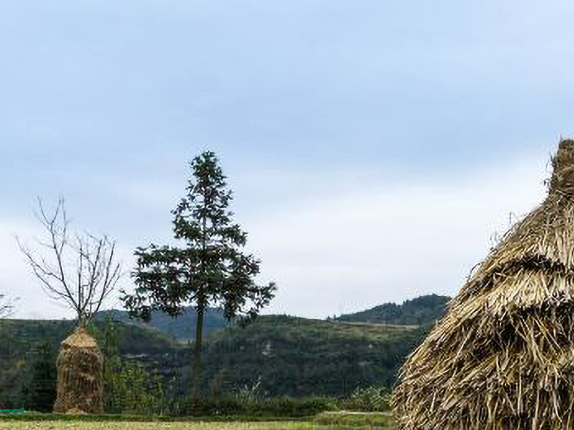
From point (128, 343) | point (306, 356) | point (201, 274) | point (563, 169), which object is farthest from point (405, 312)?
point (563, 169)

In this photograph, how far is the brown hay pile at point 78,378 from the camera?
34.5 metres

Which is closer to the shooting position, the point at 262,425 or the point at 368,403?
the point at 262,425

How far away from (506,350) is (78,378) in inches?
1170

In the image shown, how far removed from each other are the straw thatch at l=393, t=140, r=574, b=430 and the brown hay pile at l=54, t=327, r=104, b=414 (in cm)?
2820

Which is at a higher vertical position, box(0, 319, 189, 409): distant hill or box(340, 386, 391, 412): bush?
box(0, 319, 189, 409): distant hill

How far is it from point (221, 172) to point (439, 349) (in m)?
39.7

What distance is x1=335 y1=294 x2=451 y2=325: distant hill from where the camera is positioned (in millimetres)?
130625

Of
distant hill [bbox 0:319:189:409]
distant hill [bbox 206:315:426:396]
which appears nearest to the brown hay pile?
distant hill [bbox 206:315:426:396]

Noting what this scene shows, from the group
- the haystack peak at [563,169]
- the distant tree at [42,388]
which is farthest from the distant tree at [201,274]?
the haystack peak at [563,169]

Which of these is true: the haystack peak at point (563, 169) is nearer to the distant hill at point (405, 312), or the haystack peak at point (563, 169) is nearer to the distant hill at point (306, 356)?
the distant hill at point (306, 356)

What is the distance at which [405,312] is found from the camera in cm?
14188

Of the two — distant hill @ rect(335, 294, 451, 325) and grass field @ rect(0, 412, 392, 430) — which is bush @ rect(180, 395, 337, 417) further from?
distant hill @ rect(335, 294, 451, 325)

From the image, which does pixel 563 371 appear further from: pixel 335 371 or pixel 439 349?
pixel 335 371

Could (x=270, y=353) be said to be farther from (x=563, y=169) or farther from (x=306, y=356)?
(x=563, y=169)
